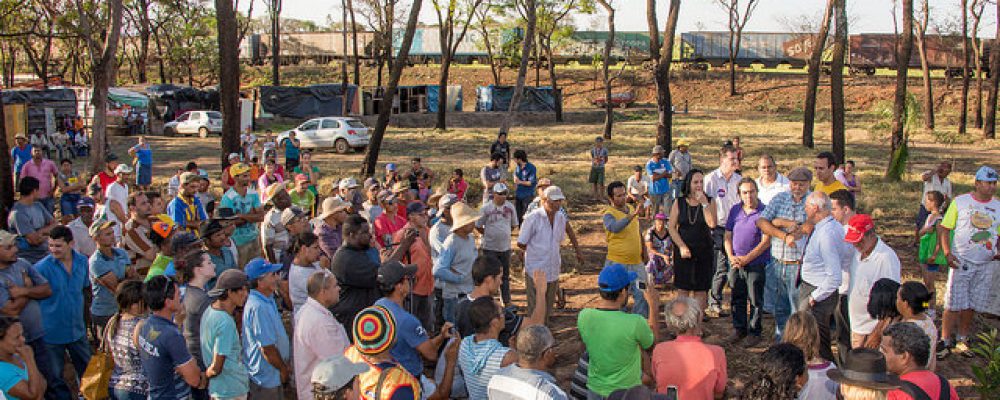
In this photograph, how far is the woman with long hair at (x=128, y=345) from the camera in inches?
187

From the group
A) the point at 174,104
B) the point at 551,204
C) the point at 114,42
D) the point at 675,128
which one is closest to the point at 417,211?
the point at 551,204

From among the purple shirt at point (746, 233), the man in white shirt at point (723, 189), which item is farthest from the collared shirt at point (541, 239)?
the man in white shirt at point (723, 189)

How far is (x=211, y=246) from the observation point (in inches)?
260

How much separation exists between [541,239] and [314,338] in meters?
3.50

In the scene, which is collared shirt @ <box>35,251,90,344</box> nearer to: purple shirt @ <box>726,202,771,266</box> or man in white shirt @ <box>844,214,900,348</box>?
purple shirt @ <box>726,202,771,266</box>

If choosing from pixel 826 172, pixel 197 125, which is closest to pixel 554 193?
pixel 826 172

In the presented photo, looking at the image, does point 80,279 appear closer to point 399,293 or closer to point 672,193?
point 399,293

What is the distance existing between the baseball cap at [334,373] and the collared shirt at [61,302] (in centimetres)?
335

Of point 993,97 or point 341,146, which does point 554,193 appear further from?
point 993,97

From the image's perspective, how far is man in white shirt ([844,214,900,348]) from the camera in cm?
572

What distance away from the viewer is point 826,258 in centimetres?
637

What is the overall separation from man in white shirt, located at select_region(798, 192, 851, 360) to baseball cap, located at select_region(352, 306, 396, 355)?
12.5 feet

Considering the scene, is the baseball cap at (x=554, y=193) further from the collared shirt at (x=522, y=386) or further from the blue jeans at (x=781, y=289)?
the collared shirt at (x=522, y=386)

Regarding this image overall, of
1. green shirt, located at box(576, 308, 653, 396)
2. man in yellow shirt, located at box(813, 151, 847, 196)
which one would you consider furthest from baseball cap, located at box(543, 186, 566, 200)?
green shirt, located at box(576, 308, 653, 396)
